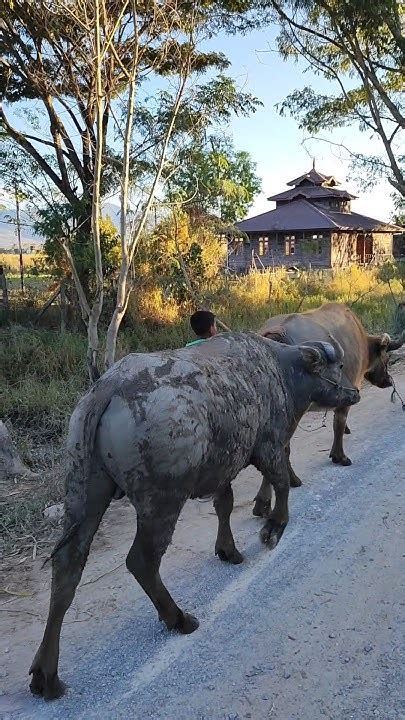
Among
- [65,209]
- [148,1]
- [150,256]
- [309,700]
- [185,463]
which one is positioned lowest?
[309,700]

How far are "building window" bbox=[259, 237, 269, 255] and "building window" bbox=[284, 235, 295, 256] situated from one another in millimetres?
1163

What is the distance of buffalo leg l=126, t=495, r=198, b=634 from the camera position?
2836 millimetres

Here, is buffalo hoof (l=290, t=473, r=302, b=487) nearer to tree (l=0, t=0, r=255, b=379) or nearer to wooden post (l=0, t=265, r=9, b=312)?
tree (l=0, t=0, r=255, b=379)

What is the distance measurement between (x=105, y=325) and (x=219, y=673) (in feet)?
30.6

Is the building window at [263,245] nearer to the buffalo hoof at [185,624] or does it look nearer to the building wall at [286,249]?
the building wall at [286,249]

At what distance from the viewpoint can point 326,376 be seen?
13.5ft

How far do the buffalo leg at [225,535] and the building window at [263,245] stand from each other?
31.7 metres

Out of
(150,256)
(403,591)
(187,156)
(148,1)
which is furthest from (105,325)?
(403,591)

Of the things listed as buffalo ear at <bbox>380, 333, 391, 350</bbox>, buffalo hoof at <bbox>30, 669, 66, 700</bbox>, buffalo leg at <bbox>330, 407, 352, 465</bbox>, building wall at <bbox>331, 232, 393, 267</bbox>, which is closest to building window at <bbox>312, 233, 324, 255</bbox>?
building wall at <bbox>331, 232, 393, 267</bbox>

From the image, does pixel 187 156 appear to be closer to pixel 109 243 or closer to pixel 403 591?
pixel 109 243

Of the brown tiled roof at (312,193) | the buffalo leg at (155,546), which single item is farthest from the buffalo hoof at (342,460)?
the brown tiled roof at (312,193)

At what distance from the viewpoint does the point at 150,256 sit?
12297mm

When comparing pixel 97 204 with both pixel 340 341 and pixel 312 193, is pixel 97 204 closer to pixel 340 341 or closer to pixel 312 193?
pixel 340 341

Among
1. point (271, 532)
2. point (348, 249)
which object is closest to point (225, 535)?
point (271, 532)
